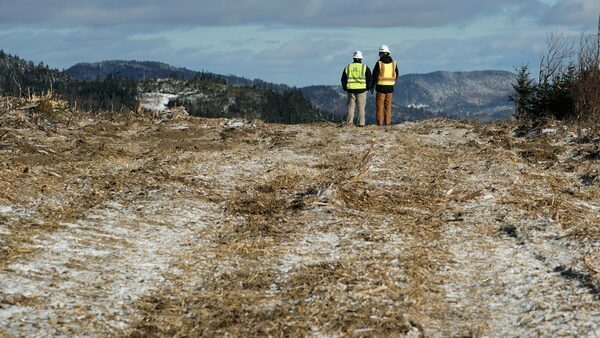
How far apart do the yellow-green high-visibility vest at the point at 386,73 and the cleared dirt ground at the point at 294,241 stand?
6762 mm

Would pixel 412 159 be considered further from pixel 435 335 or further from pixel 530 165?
pixel 435 335

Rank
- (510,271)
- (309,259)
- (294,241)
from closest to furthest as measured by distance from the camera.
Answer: (510,271) → (309,259) → (294,241)

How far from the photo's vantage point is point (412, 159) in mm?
13812

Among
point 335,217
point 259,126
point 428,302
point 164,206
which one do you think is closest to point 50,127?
point 259,126

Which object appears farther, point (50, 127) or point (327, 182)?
point (50, 127)

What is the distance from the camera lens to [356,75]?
21.2 metres

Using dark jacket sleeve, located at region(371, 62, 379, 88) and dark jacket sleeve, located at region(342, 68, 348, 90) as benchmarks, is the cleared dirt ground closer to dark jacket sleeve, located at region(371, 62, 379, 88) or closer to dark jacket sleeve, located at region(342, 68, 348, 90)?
dark jacket sleeve, located at region(371, 62, 379, 88)

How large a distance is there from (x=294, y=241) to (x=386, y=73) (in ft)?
45.2

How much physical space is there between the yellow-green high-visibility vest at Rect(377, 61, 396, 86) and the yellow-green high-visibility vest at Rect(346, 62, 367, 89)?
0.47 metres

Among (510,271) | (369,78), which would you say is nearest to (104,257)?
(510,271)

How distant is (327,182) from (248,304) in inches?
213

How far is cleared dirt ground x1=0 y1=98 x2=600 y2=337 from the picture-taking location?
5910 millimetres

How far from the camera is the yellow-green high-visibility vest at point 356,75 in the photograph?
69.3 ft

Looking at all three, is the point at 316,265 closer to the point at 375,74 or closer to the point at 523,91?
the point at 375,74
